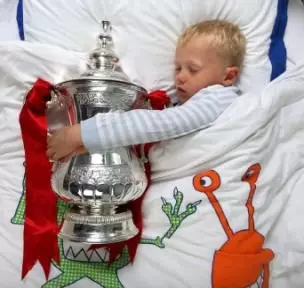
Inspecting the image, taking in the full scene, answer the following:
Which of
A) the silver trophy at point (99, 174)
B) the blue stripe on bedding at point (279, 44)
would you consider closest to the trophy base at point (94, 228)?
the silver trophy at point (99, 174)

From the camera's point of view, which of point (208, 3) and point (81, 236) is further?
point (208, 3)

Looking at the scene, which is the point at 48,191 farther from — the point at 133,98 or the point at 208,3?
the point at 208,3

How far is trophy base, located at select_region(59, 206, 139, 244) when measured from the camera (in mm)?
813

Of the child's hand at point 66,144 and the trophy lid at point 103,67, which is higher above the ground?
the trophy lid at point 103,67

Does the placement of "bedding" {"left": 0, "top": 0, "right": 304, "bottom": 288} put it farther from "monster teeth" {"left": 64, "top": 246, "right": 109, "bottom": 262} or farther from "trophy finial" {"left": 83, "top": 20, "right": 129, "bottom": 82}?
"trophy finial" {"left": 83, "top": 20, "right": 129, "bottom": 82}

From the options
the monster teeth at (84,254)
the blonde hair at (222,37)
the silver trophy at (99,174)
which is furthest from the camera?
the blonde hair at (222,37)

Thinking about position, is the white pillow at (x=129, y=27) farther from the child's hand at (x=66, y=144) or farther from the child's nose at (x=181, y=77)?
the child's hand at (x=66, y=144)

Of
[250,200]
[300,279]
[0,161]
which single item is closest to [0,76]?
[0,161]

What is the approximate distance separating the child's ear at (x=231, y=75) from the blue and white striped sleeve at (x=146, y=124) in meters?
0.11

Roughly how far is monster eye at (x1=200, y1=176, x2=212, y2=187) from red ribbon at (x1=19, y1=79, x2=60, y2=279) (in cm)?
30

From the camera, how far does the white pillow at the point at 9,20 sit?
42.0 inches

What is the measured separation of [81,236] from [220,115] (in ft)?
1.20

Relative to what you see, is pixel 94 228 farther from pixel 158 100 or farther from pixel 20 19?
pixel 20 19

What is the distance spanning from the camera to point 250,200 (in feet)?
2.96
